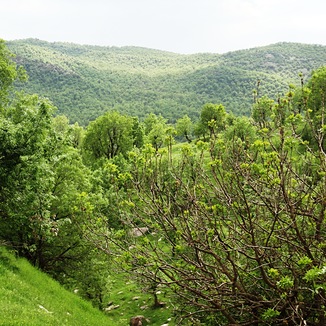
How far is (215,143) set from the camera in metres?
10.5

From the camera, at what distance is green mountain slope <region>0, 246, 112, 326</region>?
1272 centimetres

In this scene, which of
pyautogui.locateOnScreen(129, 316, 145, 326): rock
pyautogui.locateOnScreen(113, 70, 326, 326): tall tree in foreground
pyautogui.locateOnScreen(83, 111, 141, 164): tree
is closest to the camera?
pyautogui.locateOnScreen(113, 70, 326, 326): tall tree in foreground

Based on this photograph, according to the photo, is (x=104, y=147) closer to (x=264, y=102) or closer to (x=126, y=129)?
(x=126, y=129)

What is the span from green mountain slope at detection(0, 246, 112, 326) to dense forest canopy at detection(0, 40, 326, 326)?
5.32ft

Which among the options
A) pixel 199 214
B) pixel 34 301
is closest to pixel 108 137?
pixel 34 301

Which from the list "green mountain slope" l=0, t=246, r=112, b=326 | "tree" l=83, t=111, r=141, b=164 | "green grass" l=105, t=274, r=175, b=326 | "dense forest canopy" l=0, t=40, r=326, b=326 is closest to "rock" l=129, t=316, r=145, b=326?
"green grass" l=105, t=274, r=175, b=326

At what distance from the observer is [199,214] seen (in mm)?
10953

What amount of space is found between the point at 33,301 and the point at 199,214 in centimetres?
957

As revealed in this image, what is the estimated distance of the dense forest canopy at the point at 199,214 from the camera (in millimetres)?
9469

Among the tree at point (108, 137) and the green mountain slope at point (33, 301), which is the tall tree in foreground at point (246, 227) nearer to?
the green mountain slope at point (33, 301)

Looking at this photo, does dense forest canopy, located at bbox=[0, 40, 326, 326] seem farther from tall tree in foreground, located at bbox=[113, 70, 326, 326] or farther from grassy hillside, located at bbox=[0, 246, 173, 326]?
grassy hillside, located at bbox=[0, 246, 173, 326]

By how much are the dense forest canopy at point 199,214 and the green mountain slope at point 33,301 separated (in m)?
1.62

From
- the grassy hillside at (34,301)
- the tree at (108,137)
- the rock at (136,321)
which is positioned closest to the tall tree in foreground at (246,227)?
the grassy hillside at (34,301)

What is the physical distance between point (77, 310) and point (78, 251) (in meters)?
7.19
